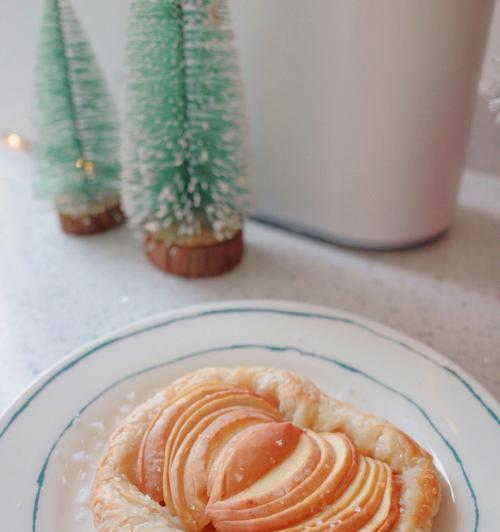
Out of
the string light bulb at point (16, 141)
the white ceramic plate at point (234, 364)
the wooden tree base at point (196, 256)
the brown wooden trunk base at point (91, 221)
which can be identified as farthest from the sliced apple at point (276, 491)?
the string light bulb at point (16, 141)

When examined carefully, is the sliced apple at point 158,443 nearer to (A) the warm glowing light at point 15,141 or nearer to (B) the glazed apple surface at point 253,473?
(B) the glazed apple surface at point 253,473

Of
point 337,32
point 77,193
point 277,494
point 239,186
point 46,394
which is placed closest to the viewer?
point 277,494

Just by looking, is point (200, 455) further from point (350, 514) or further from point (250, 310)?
point (250, 310)

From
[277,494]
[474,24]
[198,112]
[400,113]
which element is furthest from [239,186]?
[277,494]

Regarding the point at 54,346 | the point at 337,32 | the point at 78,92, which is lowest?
the point at 54,346

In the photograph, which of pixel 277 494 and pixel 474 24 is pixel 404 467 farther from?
pixel 474 24

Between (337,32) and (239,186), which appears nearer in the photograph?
(337,32)

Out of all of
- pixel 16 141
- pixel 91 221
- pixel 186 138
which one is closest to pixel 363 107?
pixel 186 138
